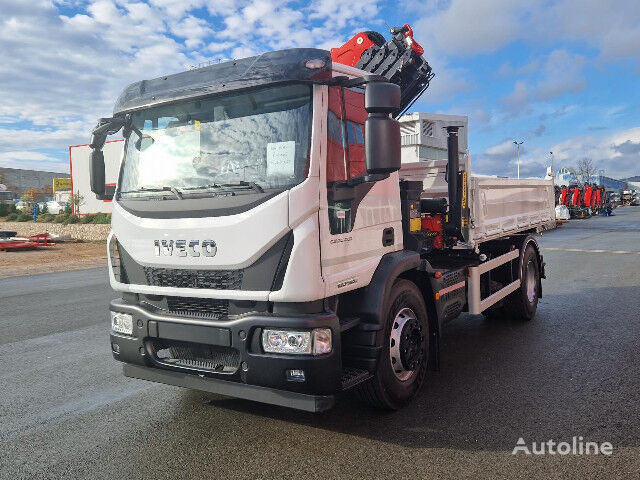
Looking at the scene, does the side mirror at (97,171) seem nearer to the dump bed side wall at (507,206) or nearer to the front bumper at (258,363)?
the front bumper at (258,363)

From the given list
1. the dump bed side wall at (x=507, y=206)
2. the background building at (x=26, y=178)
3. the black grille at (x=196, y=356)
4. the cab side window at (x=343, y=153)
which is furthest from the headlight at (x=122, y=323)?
the background building at (x=26, y=178)

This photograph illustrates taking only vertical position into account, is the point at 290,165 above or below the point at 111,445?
above

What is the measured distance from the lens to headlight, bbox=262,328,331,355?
3.29m

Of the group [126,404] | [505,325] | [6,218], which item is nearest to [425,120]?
[505,325]

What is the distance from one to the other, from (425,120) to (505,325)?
2856 millimetres

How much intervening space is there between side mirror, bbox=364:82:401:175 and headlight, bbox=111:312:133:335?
2.05 m

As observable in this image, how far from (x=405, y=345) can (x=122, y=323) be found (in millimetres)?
2128

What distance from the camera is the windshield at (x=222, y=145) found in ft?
11.5

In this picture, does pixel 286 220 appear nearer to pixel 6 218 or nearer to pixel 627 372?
pixel 627 372

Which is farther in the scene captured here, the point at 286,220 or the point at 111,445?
the point at 111,445

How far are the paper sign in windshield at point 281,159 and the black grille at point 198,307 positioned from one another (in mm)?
917

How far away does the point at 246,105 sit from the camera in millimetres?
3674

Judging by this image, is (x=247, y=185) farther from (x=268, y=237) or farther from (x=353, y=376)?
(x=353, y=376)

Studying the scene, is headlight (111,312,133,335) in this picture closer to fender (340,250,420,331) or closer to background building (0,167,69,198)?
fender (340,250,420,331)
